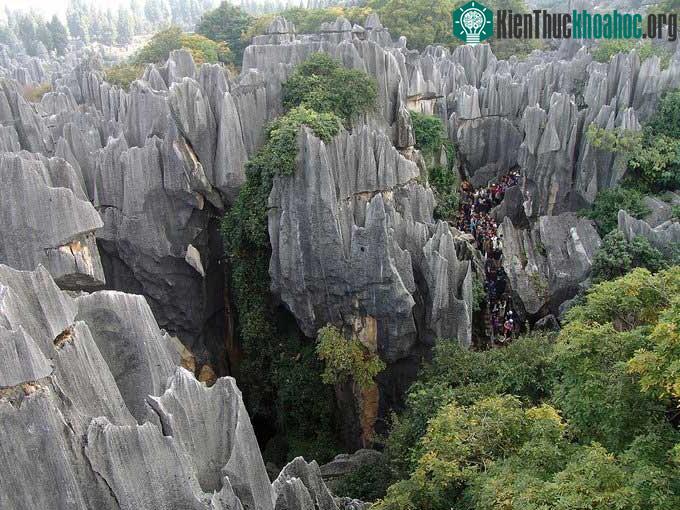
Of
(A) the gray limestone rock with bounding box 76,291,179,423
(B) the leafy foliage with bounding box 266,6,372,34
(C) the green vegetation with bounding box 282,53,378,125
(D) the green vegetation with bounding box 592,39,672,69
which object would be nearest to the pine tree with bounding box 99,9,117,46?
(B) the leafy foliage with bounding box 266,6,372,34

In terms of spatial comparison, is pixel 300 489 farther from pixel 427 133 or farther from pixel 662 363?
pixel 427 133

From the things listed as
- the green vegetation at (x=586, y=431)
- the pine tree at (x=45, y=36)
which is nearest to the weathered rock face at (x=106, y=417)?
the green vegetation at (x=586, y=431)

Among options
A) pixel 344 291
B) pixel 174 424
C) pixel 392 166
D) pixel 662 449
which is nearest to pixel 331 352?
pixel 344 291

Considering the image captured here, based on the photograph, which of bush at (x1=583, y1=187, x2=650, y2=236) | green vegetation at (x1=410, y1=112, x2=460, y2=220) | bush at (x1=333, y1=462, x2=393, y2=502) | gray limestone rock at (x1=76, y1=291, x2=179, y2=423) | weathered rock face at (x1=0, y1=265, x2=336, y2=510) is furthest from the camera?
green vegetation at (x1=410, y1=112, x2=460, y2=220)

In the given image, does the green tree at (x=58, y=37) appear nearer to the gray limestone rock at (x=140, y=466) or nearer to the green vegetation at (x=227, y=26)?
the green vegetation at (x=227, y=26)

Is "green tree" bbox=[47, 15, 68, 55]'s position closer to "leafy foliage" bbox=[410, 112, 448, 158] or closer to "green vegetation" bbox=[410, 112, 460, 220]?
"leafy foliage" bbox=[410, 112, 448, 158]

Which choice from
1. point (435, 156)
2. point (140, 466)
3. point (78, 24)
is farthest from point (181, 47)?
point (78, 24)
